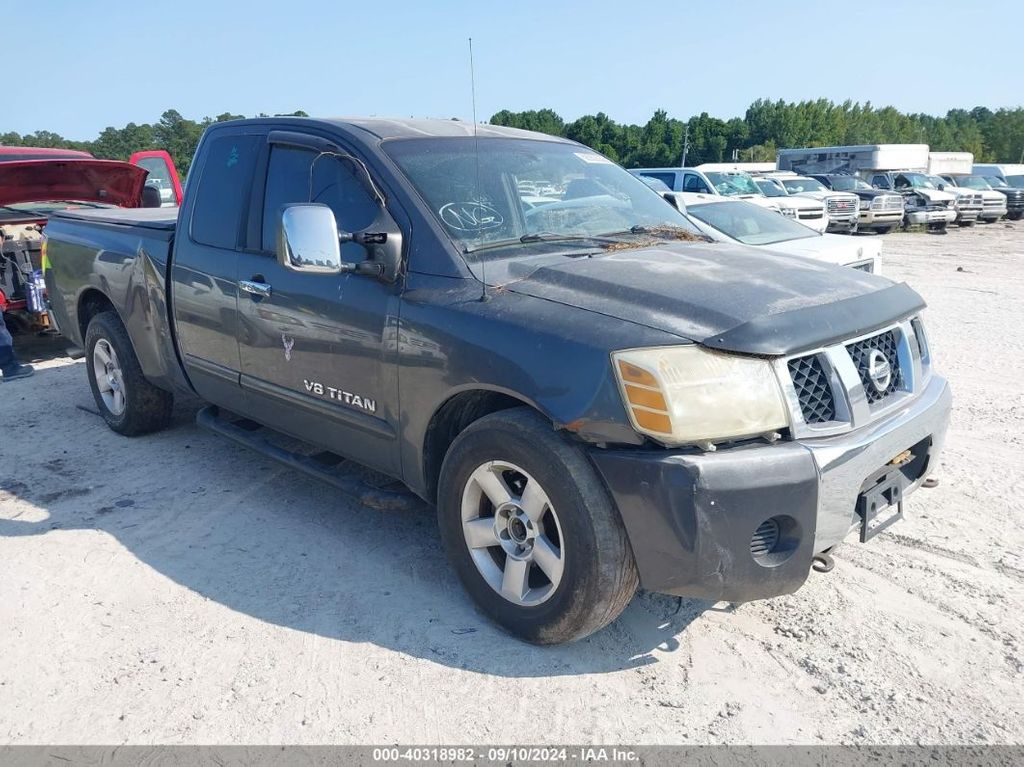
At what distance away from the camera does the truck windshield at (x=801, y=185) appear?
A: 22.5 m

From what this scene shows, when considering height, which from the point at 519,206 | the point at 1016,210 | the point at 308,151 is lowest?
the point at 1016,210

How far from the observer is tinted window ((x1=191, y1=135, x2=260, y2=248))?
4.26 m

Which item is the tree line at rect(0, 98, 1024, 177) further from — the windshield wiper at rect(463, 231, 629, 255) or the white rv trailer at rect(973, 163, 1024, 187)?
the windshield wiper at rect(463, 231, 629, 255)

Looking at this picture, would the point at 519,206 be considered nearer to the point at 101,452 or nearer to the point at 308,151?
the point at 308,151

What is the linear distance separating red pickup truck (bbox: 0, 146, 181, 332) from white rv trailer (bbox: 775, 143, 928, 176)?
28836 millimetres

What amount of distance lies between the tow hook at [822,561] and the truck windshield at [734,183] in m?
17.2

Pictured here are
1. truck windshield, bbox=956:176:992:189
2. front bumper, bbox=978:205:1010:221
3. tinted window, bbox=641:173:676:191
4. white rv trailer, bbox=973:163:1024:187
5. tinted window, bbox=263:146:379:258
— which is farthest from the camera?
white rv trailer, bbox=973:163:1024:187

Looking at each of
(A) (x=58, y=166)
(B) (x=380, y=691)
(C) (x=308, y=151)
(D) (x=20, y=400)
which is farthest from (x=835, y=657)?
(A) (x=58, y=166)

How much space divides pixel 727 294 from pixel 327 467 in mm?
2120

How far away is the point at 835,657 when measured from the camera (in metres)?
2.97

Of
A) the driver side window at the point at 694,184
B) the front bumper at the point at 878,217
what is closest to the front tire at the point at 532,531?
the driver side window at the point at 694,184

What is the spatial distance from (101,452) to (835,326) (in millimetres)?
4560

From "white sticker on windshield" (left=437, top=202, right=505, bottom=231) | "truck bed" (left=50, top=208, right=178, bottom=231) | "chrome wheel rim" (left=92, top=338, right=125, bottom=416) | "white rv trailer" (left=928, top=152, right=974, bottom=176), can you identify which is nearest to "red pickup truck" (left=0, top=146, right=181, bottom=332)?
"truck bed" (left=50, top=208, right=178, bottom=231)

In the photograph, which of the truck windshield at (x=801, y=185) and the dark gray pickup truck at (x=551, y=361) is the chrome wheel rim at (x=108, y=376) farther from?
the truck windshield at (x=801, y=185)
